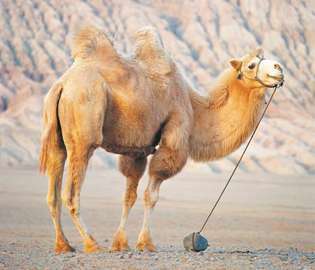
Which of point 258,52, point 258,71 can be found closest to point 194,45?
point 258,52

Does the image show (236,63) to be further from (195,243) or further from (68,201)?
(68,201)

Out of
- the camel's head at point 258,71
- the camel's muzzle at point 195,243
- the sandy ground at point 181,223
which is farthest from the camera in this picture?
the camel's head at point 258,71

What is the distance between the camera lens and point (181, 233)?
18.7 metres

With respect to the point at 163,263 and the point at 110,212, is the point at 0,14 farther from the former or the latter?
the point at 163,263

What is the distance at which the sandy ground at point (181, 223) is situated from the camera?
873 centimetres

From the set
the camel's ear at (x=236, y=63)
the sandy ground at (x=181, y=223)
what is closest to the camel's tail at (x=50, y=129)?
the sandy ground at (x=181, y=223)

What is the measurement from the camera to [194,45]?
81.6 m

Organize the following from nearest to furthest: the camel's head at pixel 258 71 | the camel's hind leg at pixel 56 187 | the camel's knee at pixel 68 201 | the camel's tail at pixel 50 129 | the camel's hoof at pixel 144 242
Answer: the camel's knee at pixel 68 201, the camel's tail at pixel 50 129, the camel's hind leg at pixel 56 187, the camel's hoof at pixel 144 242, the camel's head at pixel 258 71

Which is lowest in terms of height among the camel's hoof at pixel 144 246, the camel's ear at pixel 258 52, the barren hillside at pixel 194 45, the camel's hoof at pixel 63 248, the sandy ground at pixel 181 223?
the barren hillside at pixel 194 45

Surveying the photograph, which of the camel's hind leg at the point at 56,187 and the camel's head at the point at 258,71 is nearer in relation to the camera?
the camel's hind leg at the point at 56,187

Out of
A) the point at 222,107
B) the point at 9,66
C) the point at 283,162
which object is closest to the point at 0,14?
the point at 9,66

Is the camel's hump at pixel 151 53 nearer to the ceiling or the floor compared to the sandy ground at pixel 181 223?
nearer to the ceiling

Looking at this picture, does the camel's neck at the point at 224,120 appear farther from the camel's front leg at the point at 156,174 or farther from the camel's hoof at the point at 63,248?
the camel's hoof at the point at 63,248

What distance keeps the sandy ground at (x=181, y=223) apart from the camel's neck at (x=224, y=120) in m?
1.34
